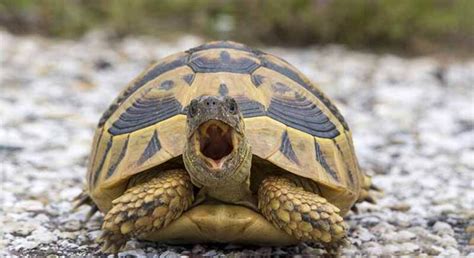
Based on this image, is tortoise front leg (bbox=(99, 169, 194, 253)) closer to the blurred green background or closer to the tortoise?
the tortoise

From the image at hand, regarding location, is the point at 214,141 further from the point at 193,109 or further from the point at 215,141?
the point at 193,109

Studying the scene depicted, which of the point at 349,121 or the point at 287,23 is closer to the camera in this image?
the point at 349,121

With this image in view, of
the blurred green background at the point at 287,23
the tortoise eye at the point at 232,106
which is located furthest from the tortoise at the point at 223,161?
the blurred green background at the point at 287,23

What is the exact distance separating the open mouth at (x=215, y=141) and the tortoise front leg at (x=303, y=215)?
0.23m

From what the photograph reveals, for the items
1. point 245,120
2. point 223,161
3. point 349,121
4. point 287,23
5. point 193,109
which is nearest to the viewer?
point 193,109

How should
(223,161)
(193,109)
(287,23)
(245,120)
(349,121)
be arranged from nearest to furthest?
(193,109) → (223,161) → (245,120) → (349,121) → (287,23)

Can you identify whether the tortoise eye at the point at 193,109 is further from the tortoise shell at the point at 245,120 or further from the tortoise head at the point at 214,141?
the tortoise shell at the point at 245,120

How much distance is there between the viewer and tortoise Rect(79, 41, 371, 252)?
8.89 ft

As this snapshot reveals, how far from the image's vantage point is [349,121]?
611 cm

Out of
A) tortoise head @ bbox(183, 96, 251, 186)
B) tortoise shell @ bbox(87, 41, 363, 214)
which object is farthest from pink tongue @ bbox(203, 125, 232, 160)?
tortoise shell @ bbox(87, 41, 363, 214)

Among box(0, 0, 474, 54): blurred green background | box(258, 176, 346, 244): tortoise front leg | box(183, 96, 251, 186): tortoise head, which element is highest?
box(0, 0, 474, 54): blurred green background

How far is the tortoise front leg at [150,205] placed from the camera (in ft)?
9.15

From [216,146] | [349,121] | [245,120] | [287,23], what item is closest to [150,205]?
[216,146]

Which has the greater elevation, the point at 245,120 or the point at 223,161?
the point at 245,120
